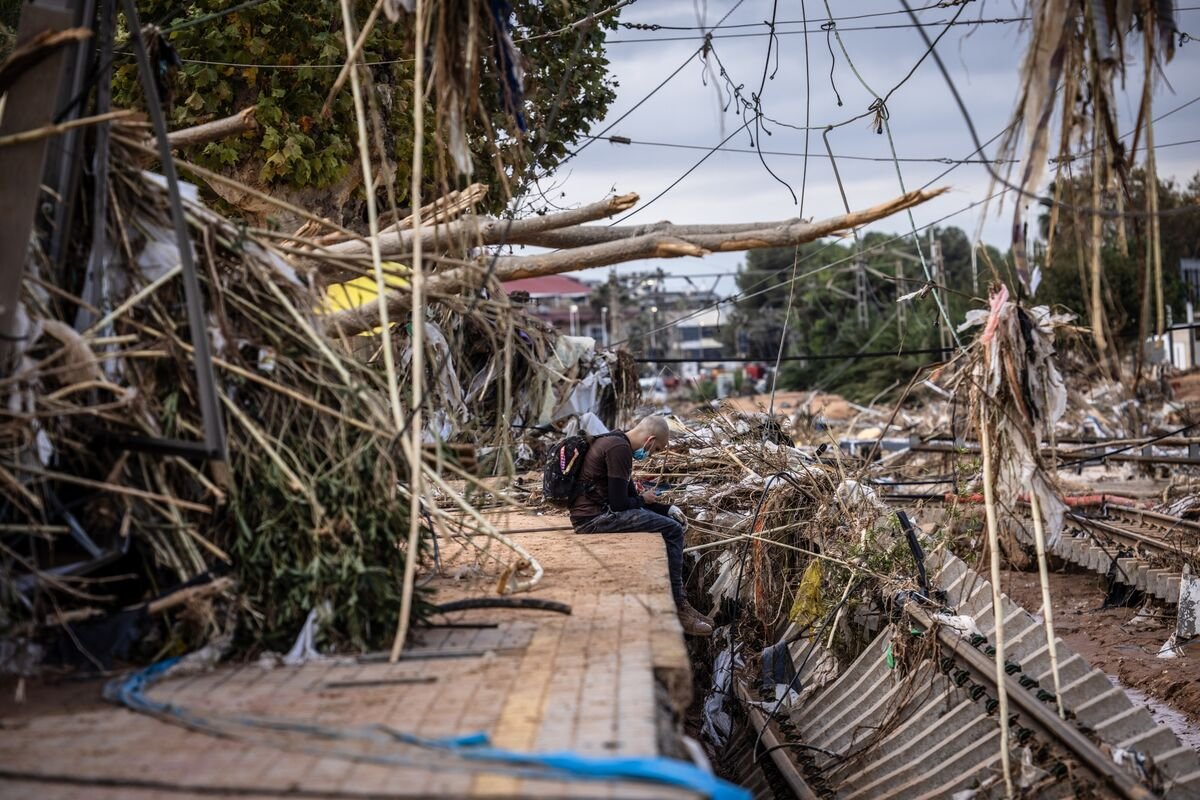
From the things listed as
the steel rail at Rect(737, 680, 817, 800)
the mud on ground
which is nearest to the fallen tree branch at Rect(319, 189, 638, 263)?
the steel rail at Rect(737, 680, 817, 800)

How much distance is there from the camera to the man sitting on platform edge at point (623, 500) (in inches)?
406

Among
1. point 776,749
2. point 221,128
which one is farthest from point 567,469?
point 221,128

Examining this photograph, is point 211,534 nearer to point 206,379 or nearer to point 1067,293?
point 206,379

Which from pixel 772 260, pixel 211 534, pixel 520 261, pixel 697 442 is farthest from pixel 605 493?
pixel 772 260

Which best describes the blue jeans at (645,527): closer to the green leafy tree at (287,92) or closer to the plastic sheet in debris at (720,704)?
the plastic sheet in debris at (720,704)

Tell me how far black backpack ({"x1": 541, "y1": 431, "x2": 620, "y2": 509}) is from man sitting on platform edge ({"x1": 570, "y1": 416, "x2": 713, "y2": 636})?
4 cm

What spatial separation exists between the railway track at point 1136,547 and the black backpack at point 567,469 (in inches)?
213

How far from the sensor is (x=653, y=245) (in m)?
7.53

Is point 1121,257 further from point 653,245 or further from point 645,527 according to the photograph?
point 645,527

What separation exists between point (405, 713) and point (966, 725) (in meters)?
5.37

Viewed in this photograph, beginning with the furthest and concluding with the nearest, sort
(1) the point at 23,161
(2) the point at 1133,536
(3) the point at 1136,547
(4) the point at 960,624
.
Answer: (2) the point at 1133,536 < (3) the point at 1136,547 < (4) the point at 960,624 < (1) the point at 23,161

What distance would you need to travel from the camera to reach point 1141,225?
585 cm

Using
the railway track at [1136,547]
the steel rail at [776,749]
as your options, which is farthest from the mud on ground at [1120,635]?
the steel rail at [776,749]

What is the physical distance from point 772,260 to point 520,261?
87.2 metres
